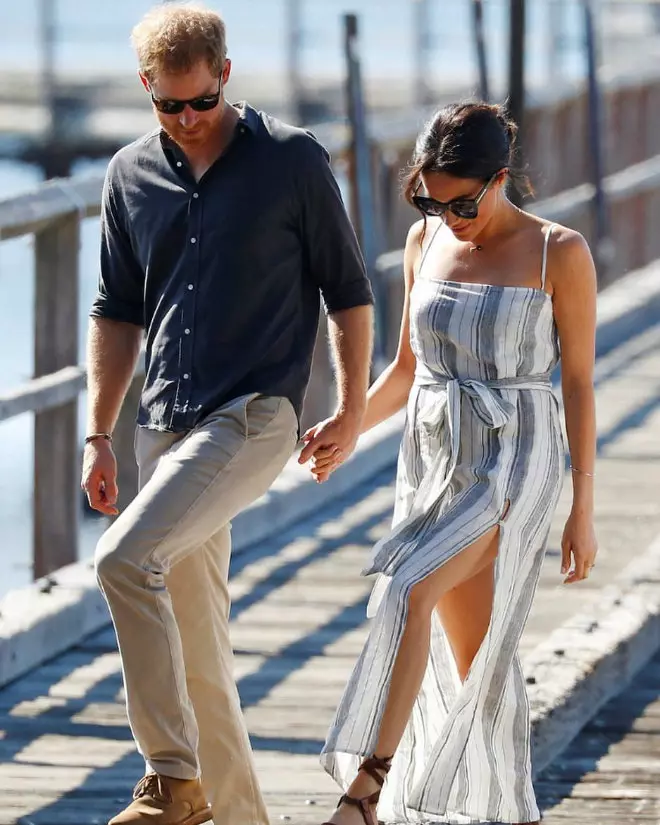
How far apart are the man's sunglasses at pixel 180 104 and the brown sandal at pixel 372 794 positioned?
133cm

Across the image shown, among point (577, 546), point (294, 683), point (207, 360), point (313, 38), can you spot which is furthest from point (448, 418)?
point (313, 38)

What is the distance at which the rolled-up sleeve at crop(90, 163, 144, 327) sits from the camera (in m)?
4.66

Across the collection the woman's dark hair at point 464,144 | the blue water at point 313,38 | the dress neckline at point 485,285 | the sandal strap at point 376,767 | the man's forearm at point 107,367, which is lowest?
the blue water at point 313,38

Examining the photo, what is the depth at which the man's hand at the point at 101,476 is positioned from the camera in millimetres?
4645

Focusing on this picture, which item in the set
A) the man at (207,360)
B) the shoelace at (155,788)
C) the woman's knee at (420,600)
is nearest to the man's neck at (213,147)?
the man at (207,360)

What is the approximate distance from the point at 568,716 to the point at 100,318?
5.59ft

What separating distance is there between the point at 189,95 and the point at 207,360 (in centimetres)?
A: 53

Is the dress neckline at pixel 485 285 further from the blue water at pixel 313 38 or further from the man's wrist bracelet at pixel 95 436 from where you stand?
the blue water at pixel 313 38

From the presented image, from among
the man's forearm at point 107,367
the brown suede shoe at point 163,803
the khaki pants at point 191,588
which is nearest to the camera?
the khaki pants at point 191,588

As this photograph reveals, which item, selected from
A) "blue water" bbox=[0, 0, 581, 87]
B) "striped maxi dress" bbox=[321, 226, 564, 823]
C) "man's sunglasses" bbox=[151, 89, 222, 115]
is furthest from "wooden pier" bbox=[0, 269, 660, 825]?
"blue water" bbox=[0, 0, 581, 87]

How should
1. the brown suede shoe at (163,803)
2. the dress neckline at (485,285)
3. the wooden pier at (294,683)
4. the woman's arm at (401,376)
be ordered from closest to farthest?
the brown suede shoe at (163,803) → the dress neckline at (485,285) → the woman's arm at (401,376) → the wooden pier at (294,683)

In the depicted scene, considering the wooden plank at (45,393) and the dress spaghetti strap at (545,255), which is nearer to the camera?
the dress spaghetti strap at (545,255)

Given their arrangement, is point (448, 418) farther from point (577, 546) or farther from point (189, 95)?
point (189, 95)

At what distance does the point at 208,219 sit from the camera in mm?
4461
